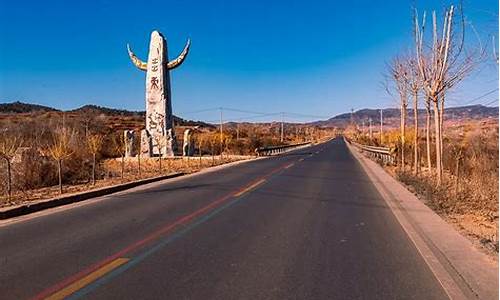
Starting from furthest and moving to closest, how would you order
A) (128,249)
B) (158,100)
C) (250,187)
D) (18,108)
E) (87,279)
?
(18,108)
(158,100)
(250,187)
(128,249)
(87,279)

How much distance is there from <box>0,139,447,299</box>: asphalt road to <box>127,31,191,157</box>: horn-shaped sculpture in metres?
25.6

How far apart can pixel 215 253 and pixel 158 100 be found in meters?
32.3

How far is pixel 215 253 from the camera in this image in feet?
25.5

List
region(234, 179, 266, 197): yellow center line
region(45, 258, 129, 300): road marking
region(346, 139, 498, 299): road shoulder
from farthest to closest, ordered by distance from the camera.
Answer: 1. region(234, 179, 266, 197): yellow center line
2. region(346, 139, 498, 299): road shoulder
3. region(45, 258, 129, 300): road marking

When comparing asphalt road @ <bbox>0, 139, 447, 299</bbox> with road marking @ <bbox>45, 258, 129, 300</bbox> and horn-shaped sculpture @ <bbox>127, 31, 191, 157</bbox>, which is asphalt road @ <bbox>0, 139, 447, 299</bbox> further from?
horn-shaped sculpture @ <bbox>127, 31, 191, 157</bbox>

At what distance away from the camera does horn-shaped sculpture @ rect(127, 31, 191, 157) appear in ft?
128

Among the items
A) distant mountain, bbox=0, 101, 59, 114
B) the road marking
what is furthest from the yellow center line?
distant mountain, bbox=0, 101, 59, 114

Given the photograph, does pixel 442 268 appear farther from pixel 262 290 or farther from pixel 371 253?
pixel 262 290

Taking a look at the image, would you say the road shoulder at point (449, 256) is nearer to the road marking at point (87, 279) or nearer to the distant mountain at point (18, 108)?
the road marking at point (87, 279)

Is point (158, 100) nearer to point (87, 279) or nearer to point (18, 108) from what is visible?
point (87, 279)

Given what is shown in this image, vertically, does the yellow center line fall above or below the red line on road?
below

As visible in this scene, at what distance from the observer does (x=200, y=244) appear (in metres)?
8.44

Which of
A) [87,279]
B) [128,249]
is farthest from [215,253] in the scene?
[87,279]

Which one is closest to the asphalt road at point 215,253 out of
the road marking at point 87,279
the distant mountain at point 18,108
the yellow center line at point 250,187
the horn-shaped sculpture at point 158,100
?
the road marking at point 87,279
